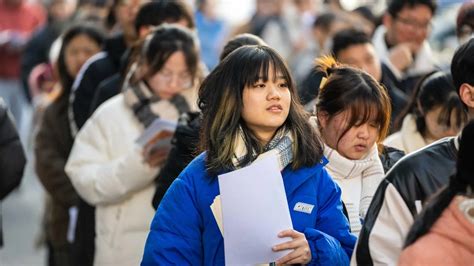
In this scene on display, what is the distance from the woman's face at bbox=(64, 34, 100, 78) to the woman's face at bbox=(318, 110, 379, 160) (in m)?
4.12

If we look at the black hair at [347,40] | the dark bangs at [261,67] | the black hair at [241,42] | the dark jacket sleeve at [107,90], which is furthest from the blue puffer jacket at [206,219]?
the dark jacket sleeve at [107,90]

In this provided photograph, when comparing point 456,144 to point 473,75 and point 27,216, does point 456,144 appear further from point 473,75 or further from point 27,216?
point 27,216

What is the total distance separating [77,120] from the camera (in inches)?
363

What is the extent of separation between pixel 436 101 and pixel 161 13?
8.19 feet

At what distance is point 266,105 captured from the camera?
5.55 meters

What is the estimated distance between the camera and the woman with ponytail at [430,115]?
703 centimetres

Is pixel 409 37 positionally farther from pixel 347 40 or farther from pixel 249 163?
pixel 249 163

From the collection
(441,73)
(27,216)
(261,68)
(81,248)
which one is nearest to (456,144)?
(261,68)

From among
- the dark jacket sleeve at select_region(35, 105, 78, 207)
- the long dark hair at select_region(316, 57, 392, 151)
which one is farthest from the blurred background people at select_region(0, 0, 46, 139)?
the long dark hair at select_region(316, 57, 392, 151)

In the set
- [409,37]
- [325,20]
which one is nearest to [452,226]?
[409,37]

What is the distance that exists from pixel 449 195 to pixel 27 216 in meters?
11.1

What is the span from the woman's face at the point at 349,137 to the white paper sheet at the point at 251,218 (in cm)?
93

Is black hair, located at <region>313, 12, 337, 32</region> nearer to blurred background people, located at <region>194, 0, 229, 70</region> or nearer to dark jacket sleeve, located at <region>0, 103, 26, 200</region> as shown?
blurred background people, located at <region>194, 0, 229, 70</region>

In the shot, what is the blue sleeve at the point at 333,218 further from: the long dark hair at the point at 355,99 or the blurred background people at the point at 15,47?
the blurred background people at the point at 15,47
